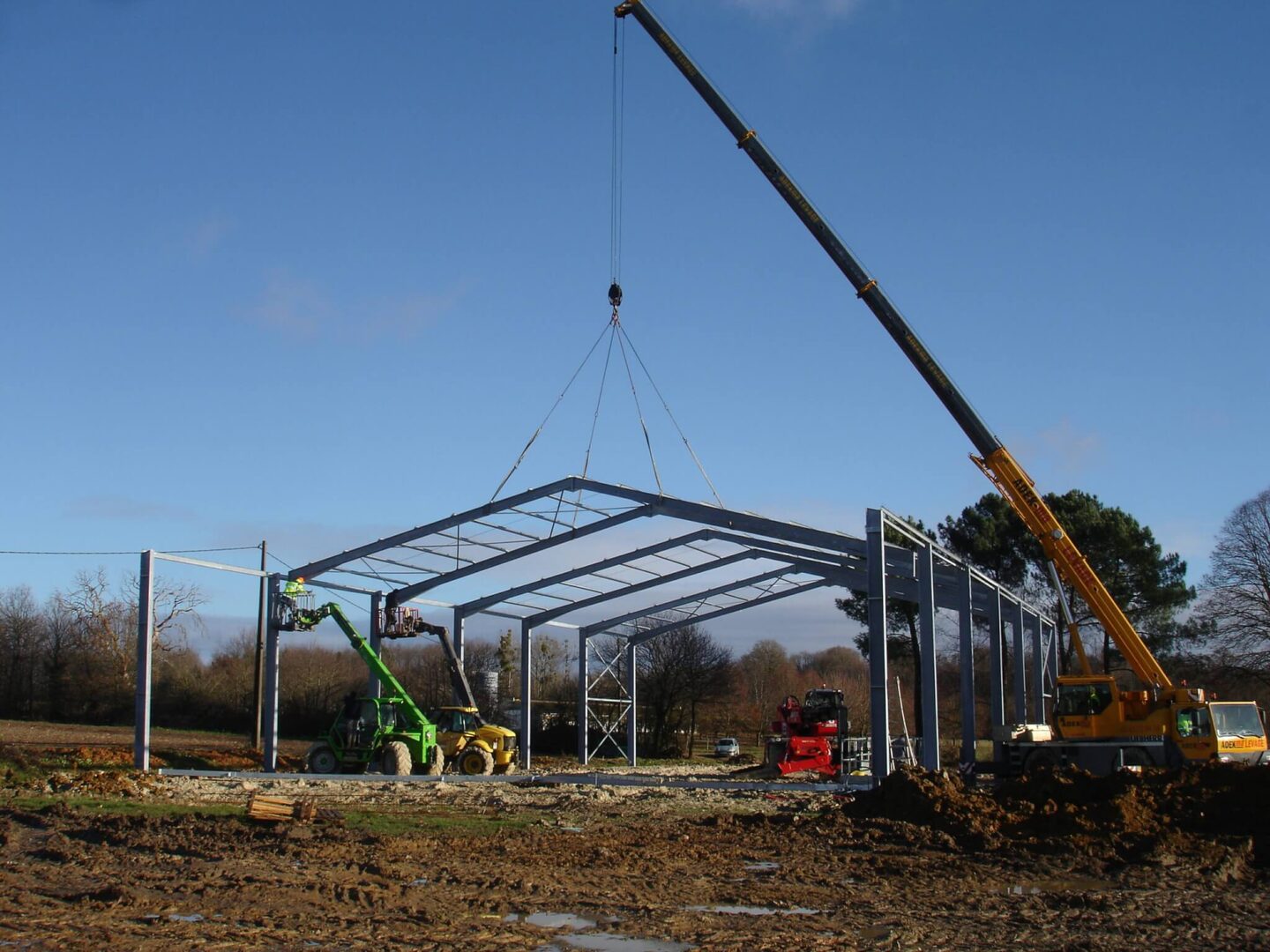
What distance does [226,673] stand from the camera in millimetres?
65938

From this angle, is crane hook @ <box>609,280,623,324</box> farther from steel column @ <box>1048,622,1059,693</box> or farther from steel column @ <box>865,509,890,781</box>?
steel column @ <box>1048,622,1059,693</box>

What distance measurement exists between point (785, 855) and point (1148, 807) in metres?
5.26

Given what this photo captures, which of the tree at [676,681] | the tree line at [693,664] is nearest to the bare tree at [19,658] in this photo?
the tree line at [693,664]

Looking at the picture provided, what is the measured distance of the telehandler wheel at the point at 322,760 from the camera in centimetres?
2667

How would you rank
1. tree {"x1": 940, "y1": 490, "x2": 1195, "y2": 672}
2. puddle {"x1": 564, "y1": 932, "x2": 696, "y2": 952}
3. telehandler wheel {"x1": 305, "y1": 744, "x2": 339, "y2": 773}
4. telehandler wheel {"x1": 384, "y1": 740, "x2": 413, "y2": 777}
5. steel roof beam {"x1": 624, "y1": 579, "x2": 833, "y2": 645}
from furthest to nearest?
tree {"x1": 940, "y1": 490, "x2": 1195, "y2": 672} < steel roof beam {"x1": 624, "y1": 579, "x2": 833, "y2": 645} < telehandler wheel {"x1": 305, "y1": 744, "x2": 339, "y2": 773} < telehandler wheel {"x1": 384, "y1": 740, "x2": 413, "y2": 777} < puddle {"x1": 564, "y1": 932, "x2": 696, "y2": 952}

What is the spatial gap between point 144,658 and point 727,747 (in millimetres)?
30628

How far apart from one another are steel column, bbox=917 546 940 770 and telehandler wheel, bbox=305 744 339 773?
509 inches

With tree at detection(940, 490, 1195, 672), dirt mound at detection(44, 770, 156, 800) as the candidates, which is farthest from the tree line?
dirt mound at detection(44, 770, 156, 800)

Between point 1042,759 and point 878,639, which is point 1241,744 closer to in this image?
point 1042,759

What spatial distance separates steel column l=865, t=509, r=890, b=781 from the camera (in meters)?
21.7

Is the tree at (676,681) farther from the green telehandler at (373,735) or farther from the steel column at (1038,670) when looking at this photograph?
the green telehandler at (373,735)

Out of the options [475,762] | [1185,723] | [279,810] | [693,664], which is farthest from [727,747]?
[279,810]

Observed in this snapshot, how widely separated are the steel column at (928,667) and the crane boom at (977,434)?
2682 mm

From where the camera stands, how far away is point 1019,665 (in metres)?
33.4
